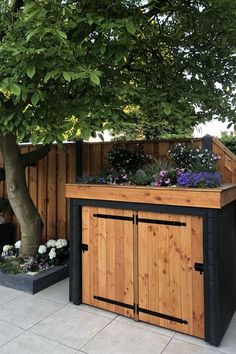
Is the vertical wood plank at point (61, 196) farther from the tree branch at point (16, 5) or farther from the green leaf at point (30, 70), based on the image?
the green leaf at point (30, 70)

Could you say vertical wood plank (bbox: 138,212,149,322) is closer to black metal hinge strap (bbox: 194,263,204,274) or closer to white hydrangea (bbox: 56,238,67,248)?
black metal hinge strap (bbox: 194,263,204,274)

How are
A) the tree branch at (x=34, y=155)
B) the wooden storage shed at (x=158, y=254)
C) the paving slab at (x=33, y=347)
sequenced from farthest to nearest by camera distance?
1. the tree branch at (x=34, y=155)
2. the wooden storage shed at (x=158, y=254)
3. the paving slab at (x=33, y=347)

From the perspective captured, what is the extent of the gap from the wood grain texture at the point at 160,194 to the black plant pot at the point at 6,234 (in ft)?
6.34

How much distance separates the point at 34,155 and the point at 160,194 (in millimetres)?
2124

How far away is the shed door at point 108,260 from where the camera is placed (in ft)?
8.91

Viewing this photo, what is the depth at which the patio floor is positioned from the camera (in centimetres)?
225

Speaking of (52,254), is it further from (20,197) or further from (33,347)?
(33,347)

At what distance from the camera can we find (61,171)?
164 inches

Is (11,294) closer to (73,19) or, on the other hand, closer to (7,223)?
(7,223)

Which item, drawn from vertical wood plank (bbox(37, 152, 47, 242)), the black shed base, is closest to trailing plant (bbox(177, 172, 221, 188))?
the black shed base

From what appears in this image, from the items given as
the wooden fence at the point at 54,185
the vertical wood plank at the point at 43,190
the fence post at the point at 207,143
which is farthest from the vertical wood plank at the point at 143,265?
the vertical wood plank at the point at 43,190

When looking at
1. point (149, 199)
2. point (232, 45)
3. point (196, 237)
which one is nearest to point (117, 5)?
point (232, 45)

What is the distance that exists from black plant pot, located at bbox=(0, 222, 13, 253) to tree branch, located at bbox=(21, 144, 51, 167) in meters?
1.13

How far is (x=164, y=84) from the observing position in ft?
10.2
